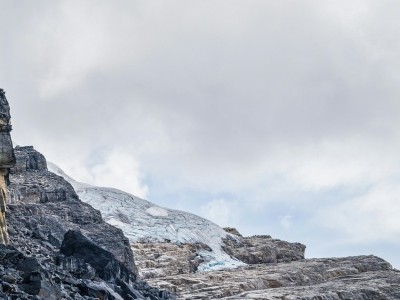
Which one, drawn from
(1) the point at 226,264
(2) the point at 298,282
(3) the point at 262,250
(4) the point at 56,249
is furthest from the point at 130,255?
(3) the point at 262,250

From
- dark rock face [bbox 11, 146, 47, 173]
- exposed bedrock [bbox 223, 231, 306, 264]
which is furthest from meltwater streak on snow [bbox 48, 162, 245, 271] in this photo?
dark rock face [bbox 11, 146, 47, 173]

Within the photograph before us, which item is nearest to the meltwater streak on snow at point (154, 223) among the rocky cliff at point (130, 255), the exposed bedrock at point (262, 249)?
the rocky cliff at point (130, 255)

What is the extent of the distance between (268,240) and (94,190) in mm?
→ 25260

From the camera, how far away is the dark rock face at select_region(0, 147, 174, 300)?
53.8ft

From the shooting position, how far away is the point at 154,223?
7881 centimetres

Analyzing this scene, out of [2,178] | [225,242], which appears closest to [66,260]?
[2,178]

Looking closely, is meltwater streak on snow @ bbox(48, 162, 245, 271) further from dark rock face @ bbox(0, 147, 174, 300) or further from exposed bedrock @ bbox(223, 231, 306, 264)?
dark rock face @ bbox(0, 147, 174, 300)

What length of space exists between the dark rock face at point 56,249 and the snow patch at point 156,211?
28.6 m

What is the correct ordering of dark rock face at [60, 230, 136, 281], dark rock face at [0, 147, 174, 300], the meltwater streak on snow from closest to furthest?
dark rock face at [0, 147, 174, 300]
dark rock face at [60, 230, 136, 281]
the meltwater streak on snow

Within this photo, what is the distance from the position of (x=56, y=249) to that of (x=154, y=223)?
50427mm

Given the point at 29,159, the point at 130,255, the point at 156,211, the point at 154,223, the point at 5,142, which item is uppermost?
the point at 156,211

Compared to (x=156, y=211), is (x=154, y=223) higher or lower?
lower

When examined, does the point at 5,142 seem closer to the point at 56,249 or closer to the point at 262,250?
the point at 56,249

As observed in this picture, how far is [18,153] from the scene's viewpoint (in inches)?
2138
